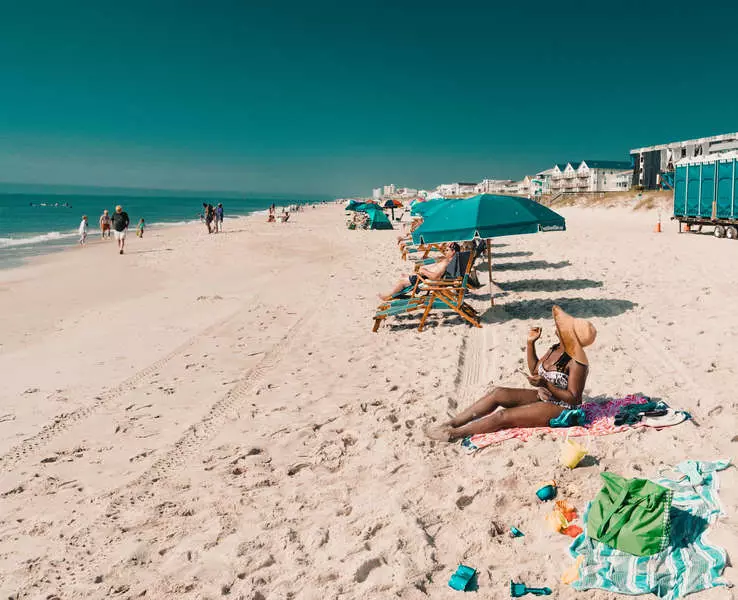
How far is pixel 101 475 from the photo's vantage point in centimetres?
401

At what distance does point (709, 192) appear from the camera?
731 inches

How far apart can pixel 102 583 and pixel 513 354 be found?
15.8 feet

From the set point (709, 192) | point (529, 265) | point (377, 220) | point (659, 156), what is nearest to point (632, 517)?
point (529, 265)

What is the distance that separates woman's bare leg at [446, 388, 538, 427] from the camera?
4.25m

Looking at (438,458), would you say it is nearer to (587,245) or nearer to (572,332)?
(572,332)

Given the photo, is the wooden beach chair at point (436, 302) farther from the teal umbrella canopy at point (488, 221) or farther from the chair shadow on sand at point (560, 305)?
the teal umbrella canopy at point (488, 221)

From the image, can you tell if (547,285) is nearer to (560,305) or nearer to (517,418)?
(560,305)

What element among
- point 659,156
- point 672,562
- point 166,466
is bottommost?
point 166,466

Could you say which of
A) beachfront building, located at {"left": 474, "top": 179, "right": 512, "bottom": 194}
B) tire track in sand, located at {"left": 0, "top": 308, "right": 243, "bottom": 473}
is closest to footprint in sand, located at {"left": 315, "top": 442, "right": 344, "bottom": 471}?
tire track in sand, located at {"left": 0, "top": 308, "right": 243, "bottom": 473}

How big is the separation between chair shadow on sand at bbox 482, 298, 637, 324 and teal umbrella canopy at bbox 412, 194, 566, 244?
140 cm

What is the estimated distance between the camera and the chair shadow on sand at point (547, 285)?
9977mm

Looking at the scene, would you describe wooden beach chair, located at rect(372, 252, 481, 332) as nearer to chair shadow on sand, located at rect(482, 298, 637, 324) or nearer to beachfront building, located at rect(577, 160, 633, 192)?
chair shadow on sand, located at rect(482, 298, 637, 324)

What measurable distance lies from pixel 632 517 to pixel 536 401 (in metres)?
1.53

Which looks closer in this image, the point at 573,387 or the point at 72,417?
the point at 573,387
